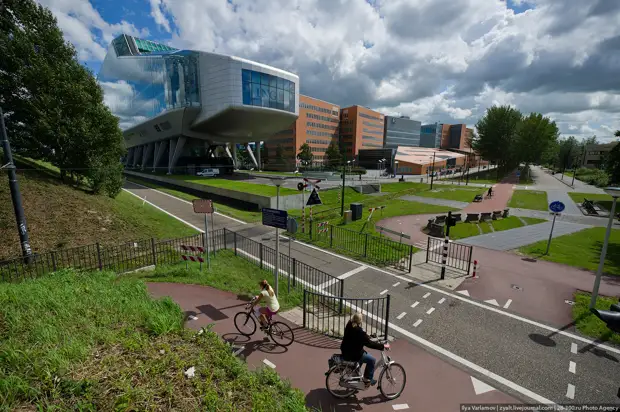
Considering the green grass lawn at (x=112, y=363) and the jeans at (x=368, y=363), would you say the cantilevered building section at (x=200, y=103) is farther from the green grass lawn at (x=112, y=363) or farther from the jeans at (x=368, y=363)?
the jeans at (x=368, y=363)

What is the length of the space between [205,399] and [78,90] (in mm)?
21765

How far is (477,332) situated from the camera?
7430 millimetres

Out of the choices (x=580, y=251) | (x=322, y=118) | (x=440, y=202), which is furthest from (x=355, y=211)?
(x=322, y=118)

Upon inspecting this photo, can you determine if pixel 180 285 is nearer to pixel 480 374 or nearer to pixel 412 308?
pixel 412 308

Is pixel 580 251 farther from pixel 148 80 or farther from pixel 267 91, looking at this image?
pixel 148 80

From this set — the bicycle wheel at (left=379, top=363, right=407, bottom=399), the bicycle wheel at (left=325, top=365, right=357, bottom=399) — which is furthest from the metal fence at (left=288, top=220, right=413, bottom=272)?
the bicycle wheel at (left=325, top=365, right=357, bottom=399)

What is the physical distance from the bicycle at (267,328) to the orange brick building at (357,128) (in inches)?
3948

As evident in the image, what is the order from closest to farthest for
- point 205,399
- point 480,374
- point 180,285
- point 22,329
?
point 205,399, point 22,329, point 480,374, point 180,285

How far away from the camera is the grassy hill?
11734mm

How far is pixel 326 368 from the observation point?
18.9ft

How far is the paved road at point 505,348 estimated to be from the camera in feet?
18.2

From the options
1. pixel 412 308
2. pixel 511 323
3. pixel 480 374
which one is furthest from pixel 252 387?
pixel 511 323

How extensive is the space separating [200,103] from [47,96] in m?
33.7

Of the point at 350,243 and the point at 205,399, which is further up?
the point at 205,399
